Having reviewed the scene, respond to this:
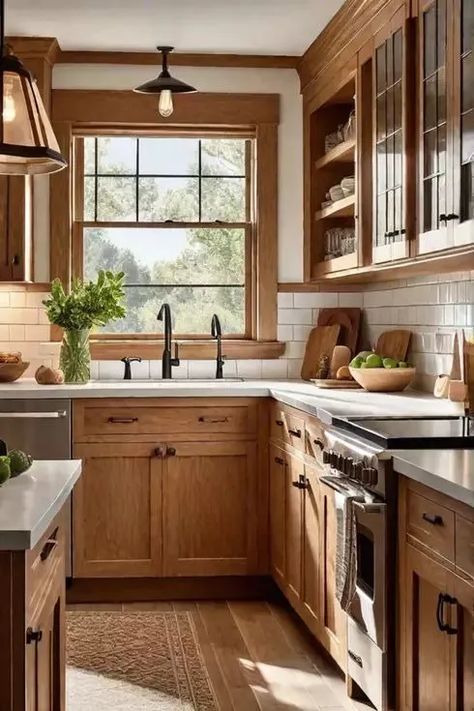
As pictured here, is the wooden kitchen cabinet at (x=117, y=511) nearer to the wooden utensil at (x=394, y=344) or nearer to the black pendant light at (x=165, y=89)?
the wooden utensil at (x=394, y=344)

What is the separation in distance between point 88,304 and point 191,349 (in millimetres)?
690

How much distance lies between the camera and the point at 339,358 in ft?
18.0

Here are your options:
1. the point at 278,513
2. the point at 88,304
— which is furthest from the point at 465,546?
the point at 88,304

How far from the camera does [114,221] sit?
19.4ft

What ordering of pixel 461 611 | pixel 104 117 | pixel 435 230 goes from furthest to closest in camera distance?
pixel 104 117 < pixel 435 230 < pixel 461 611

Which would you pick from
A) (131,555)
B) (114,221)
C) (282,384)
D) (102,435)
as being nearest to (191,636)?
(131,555)

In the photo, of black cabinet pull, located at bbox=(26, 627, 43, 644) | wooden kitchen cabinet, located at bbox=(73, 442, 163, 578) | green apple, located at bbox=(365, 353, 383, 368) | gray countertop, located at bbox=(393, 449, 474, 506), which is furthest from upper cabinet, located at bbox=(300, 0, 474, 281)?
black cabinet pull, located at bbox=(26, 627, 43, 644)

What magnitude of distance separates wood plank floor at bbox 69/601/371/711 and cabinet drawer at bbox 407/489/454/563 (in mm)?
1021

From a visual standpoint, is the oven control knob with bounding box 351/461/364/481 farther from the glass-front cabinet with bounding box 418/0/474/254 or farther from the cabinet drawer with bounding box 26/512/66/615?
the cabinet drawer with bounding box 26/512/66/615

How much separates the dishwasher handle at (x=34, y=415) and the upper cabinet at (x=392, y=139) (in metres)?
1.48

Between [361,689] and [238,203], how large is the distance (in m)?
3.07

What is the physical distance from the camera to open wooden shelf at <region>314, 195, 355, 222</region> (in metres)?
4.97

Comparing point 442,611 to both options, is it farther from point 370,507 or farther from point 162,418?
point 162,418

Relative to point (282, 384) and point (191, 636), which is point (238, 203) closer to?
point (282, 384)
